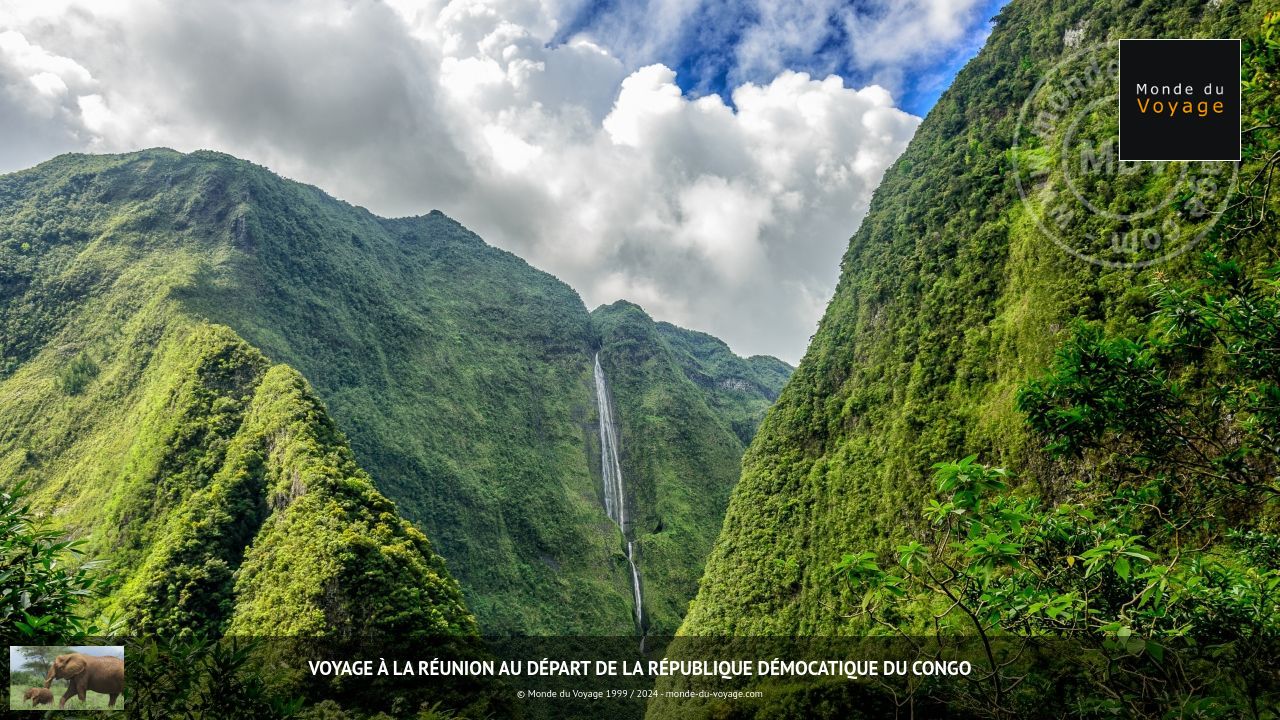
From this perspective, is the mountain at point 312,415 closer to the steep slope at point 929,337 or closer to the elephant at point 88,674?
the elephant at point 88,674

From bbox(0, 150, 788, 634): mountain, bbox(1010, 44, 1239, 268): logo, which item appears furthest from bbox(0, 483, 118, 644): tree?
bbox(1010, 44, 1239, 268): logo

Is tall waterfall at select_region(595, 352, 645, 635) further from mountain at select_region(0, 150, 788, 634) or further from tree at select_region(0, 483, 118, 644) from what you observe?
tree at select_region(0, 483, 118, 644)

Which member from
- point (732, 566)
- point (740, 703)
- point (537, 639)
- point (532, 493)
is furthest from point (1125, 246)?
point (532, 493)

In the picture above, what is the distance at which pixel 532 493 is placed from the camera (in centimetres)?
7100

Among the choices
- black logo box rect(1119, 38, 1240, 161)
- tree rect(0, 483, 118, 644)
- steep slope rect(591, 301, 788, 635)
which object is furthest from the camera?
steep slope rect(591, 301, 788, 635)

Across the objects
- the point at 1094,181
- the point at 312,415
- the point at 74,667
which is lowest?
the point at 74,667

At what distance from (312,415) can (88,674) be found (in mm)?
35297

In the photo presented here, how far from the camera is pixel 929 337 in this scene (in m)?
32.0

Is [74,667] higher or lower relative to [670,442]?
higher

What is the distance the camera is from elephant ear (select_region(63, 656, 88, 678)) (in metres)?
4.05

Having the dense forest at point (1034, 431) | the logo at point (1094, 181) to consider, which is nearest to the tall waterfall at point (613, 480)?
the dense forest at point (1034, 431)

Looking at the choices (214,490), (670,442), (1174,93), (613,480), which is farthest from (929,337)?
(613,480)

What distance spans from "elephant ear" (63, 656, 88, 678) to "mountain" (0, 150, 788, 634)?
2.77ft

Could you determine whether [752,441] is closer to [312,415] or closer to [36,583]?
[312,415]
